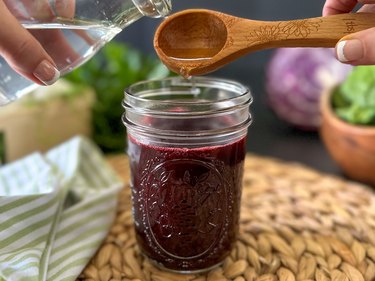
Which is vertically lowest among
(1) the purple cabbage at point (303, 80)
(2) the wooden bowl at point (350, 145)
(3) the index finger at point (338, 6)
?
(1) the purple cabbage at point (303, 80)

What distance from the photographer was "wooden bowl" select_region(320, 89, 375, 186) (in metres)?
0.99

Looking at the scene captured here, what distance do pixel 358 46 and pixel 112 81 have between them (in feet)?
2.62

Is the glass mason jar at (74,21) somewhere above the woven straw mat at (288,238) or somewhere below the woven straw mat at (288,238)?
above

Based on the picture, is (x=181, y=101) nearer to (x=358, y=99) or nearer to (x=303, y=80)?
(x=358, y=99)

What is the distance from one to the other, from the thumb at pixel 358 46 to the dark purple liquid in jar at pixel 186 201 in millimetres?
169

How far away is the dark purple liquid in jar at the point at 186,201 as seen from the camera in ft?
2.13

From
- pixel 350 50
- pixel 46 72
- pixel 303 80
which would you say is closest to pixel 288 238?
pixel 350 50

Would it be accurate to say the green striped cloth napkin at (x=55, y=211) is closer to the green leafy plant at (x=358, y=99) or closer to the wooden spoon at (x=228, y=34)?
the wooden spoon at (x=228, y=34)

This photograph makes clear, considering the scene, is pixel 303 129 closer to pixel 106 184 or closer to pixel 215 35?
pixel 106 184

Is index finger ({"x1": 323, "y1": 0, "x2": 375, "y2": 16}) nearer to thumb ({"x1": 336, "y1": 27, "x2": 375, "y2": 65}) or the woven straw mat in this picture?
thumb ({"x1": 336, "y1": 27, "x2": 375, "y2": 65})

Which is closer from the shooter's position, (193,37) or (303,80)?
(193,37)

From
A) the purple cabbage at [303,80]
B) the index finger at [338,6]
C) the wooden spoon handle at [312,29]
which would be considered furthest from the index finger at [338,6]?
the purple cabbage at [303,80]

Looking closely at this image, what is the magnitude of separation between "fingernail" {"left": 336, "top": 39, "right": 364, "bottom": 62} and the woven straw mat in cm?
28

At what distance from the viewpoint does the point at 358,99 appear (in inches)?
41.0
